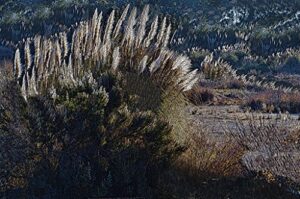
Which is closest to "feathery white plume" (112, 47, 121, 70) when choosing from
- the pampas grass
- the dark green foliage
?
the pampas grass

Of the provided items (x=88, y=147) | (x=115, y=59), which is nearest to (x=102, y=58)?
(x=115, y=59)

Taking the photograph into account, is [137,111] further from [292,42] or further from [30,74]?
[292,42]

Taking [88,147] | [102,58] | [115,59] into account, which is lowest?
[88,147]

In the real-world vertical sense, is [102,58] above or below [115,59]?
below

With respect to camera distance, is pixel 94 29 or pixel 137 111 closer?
pixel 137 111

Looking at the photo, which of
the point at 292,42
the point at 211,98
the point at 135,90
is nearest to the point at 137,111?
the point at 135,90

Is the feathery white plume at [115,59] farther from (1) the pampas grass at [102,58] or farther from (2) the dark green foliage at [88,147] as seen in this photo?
(2) the dark green foliage at [88,147]

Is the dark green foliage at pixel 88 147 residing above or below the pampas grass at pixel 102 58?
below

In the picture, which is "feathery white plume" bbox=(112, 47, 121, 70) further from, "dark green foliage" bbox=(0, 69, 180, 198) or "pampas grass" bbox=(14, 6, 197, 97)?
"dark green foliage" bbox=(0, 69, 180, 198)

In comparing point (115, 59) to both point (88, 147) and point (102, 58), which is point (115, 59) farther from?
point (88, 147)

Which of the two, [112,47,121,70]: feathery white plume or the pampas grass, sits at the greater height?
[112,47,121,70]: feathery white plume

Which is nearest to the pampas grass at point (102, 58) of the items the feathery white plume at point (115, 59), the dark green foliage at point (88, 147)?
the feathery white plume at point (115, 59)
